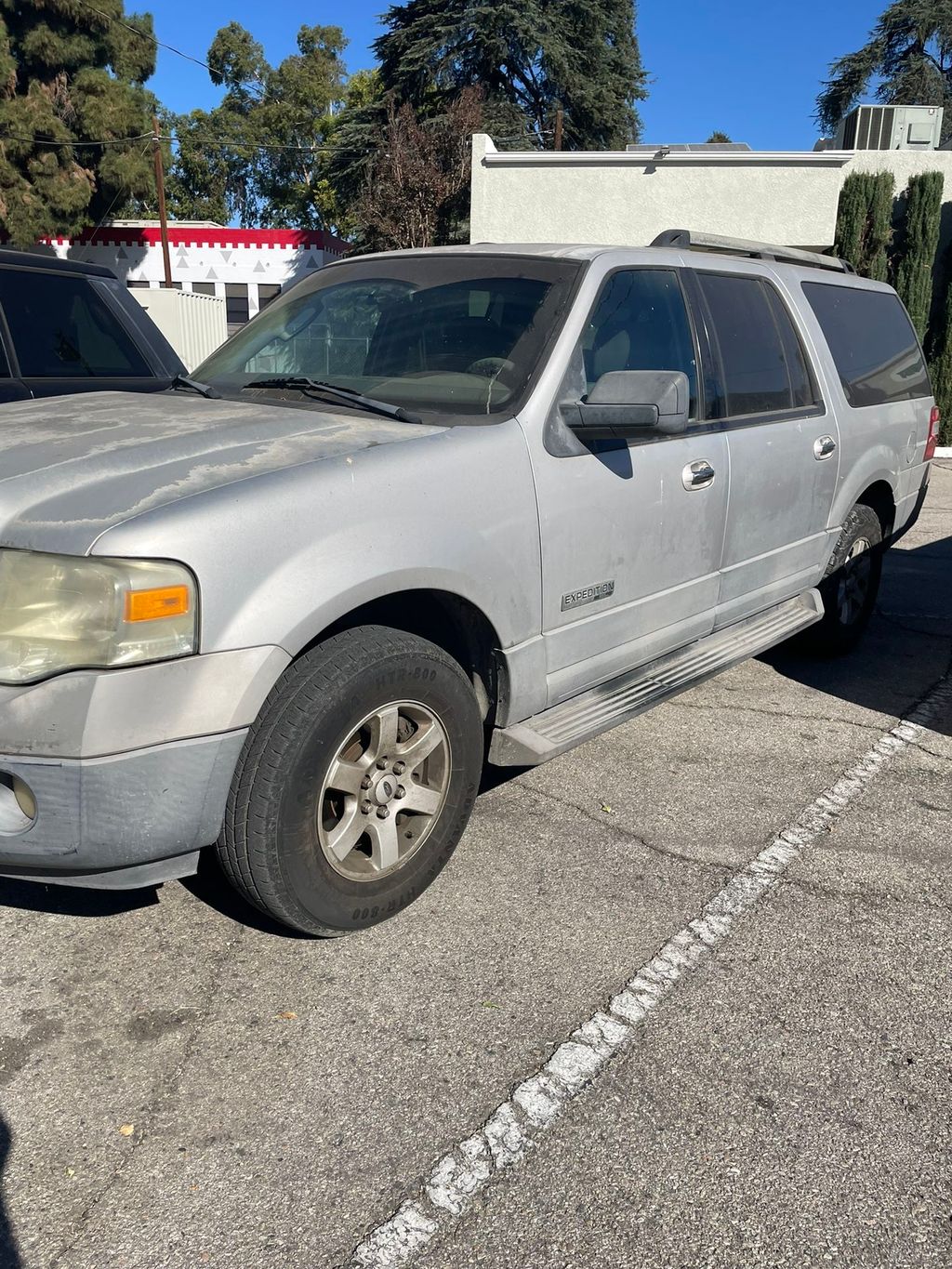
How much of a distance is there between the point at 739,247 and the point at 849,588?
1.87 metres

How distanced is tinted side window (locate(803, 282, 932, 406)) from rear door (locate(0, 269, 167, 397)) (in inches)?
129

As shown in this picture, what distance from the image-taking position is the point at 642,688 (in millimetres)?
3816

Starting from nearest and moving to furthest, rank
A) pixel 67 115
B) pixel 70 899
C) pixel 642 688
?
pixel 70 899 < pixel 642 688 < pixel 67 115

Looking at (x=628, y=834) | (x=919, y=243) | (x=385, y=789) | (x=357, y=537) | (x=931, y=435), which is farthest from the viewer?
(x=919, y=243)

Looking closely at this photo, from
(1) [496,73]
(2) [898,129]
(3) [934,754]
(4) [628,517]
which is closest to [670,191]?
(2) [898,129]

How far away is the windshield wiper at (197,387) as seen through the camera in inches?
147

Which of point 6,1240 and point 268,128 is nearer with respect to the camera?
point 6,1240

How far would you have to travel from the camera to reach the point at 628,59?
37.8 m

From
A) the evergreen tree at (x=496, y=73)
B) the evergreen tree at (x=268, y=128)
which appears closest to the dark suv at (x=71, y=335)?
the evergreen tree at (x=496, y=73)

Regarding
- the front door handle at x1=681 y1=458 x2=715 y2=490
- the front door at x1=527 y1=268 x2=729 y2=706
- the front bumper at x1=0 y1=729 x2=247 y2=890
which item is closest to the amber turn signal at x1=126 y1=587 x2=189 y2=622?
the front bumper at x1=0 y1=729 x2=247 y2=890

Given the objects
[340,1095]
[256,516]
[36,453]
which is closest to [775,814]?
[340,1095]

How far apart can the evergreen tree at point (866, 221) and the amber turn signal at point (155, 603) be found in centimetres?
1650

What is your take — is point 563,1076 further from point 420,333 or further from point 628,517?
point 420,333

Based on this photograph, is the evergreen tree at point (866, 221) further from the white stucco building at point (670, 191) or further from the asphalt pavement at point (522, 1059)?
the asphalt pavement at point (522, 1059)
